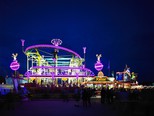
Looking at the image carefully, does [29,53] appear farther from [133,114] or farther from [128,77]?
[133,114]

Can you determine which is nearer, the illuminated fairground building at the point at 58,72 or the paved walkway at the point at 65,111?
the paved walkway at the point at 65,111

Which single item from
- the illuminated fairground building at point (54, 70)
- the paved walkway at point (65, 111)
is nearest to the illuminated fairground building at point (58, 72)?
the illuminated fairground building at point (54, 70)

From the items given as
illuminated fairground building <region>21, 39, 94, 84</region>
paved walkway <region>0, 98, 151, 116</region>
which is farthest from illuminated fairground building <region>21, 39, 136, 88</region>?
paved walkway <region>0, 98, 151, 116</region>

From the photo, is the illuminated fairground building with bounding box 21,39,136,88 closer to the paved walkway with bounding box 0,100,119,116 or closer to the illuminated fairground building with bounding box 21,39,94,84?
the illuminated fairground building with bounding box 21,39,94,84

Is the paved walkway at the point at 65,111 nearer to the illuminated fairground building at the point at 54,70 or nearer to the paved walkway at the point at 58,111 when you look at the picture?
the paved walkway at the point at 58,111

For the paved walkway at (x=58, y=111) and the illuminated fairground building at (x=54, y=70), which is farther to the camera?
the illuminated fairground building at (x=54, y=70)

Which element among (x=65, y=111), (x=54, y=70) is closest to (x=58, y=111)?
(x=65, y=111)

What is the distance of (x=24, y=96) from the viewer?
31.6 metres

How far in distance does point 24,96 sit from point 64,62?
4728 cm

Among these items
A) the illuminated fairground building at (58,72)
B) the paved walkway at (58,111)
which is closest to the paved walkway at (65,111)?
the paved walkway at (58,111)

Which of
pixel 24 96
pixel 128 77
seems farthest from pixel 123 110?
pixel 128 77

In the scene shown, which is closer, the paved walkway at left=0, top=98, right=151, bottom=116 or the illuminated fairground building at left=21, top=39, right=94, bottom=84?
the paved walkway at left=0, top=98, right=151, bottom=116

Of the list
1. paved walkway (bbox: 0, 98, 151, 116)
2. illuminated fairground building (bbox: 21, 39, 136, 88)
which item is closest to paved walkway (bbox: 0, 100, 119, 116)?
paved walkway (bbox: 0, 98, 151, 116)

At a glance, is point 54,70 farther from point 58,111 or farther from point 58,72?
point 58,111
